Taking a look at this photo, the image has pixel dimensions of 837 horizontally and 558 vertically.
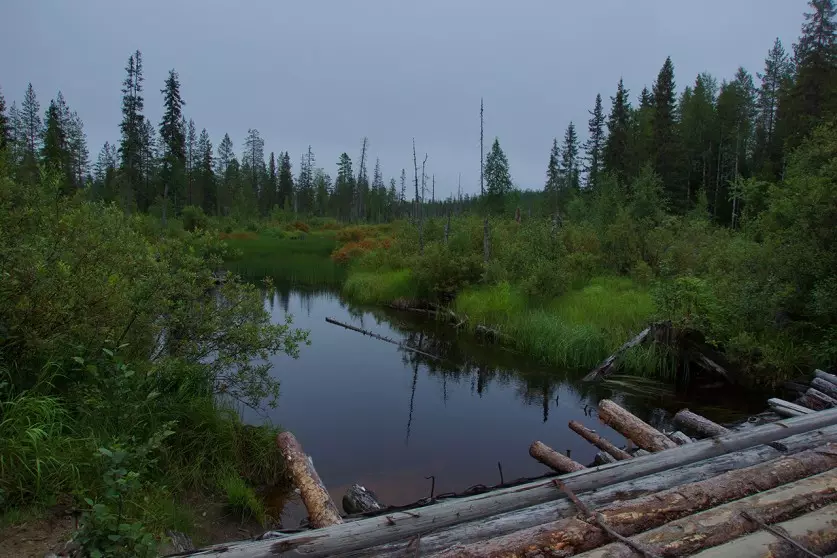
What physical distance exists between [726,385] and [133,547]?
1147cm

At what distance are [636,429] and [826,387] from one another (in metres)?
3.40

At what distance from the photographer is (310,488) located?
4.70m

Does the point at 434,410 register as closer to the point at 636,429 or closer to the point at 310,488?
the point at 636,429

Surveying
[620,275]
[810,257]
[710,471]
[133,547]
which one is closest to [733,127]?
[620,275]

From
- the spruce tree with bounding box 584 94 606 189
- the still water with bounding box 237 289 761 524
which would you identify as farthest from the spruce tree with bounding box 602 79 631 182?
the still water with bounding box 237 289 761 524

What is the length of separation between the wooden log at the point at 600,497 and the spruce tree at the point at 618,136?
43566mm

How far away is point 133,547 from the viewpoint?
281cm

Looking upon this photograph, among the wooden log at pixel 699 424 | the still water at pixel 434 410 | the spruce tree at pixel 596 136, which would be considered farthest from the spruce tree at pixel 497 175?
the wooden log at pixel 699 424

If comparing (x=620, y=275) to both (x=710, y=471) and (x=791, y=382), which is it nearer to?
(x=791, y=382)

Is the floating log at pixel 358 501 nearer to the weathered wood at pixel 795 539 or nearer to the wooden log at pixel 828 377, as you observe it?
the weathered wood at pixel 795 539

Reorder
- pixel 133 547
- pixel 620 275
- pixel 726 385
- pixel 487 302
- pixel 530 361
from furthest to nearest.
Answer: pixel 620 275
pixel 487 302
pixel 530 361
pixel 726 385
pixel 133 547

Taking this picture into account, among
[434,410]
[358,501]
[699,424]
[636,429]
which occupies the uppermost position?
[636,429]

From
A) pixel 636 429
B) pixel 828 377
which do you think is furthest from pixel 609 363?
pixel 636 429

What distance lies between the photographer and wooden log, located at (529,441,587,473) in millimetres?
5445
